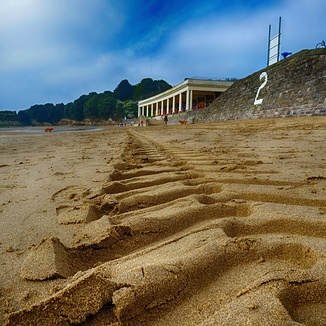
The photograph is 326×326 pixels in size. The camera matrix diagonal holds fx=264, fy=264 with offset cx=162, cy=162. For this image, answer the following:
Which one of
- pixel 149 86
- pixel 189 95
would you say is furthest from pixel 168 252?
pixel 149 86

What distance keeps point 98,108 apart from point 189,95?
4321 cm

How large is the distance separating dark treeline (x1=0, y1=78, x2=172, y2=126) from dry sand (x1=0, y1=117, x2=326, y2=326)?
5923 centimetres

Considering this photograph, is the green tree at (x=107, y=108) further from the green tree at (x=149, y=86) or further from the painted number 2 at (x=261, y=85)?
the painted number 2 at (x=261, y=85)

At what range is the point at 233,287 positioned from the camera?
2.62 ft

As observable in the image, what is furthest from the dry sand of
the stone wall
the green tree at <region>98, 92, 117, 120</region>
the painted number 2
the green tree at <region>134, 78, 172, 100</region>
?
the green tree at <region>134, 78, 172, 100</region>

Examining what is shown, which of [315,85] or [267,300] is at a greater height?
[315,85]

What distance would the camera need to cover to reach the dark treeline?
211 ft

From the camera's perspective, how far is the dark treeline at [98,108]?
64.3 m

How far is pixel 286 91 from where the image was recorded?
11.8m

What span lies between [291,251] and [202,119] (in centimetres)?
1913

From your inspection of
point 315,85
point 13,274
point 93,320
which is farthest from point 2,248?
point 315,85

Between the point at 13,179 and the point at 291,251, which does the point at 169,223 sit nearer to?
the point at 291,251

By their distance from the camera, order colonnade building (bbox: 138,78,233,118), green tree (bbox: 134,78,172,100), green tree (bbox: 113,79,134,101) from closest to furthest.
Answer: colonnade building (bbox: 138,78,233,118), green tree (bbox: 134,78,172,100), green tree (bbox: 113,79,134,101)

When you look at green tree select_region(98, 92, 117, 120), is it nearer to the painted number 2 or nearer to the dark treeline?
the dark treeline
